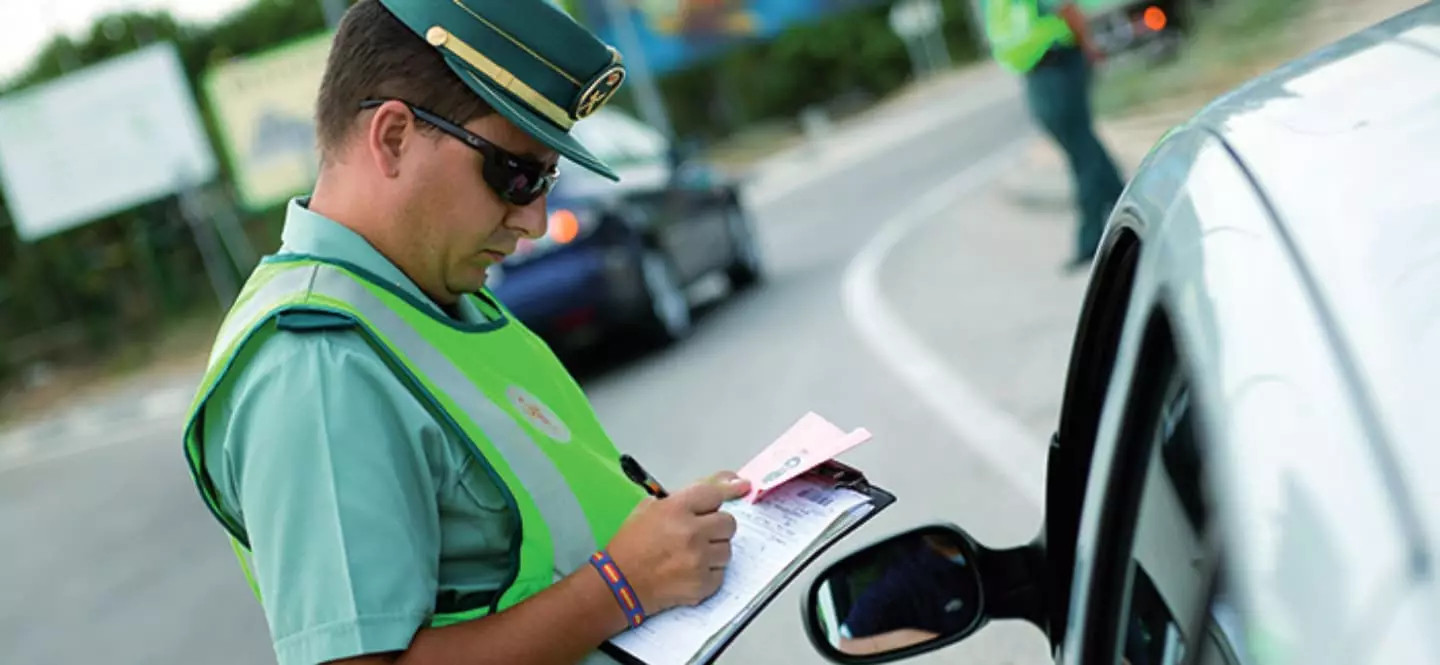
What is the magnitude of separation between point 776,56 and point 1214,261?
46874mm

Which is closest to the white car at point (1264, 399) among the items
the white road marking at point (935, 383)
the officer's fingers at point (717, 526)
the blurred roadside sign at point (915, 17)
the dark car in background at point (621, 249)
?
the officer's fingers at point (717, 526)

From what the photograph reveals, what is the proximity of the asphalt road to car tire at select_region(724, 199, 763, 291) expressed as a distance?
17cm

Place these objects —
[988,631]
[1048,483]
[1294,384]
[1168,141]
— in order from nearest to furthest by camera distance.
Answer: [1294,384]
[1168,141]
[1048,483]
[988,631]

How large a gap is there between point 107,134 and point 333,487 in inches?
1481

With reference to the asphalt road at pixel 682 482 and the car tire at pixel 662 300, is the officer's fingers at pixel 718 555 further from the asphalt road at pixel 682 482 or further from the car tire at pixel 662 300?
the car tire at pixel 662 300

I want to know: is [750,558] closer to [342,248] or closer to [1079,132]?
[342,248]

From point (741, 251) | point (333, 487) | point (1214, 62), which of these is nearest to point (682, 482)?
point (333, 487)

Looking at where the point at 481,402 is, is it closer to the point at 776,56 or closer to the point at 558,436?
the point at 558,436

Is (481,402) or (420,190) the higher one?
(420,190)

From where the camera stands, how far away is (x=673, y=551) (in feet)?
5.89

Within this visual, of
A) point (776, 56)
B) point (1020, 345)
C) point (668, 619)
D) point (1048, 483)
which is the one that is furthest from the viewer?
point (776, 56)

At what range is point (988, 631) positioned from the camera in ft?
13.9

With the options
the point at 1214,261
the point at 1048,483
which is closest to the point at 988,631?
the point at 1048,483

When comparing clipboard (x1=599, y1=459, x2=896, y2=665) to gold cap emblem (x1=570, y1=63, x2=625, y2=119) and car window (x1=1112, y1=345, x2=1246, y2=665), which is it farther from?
gold cap emblem (x1=570, y1=63, x2=625, y2=119)
